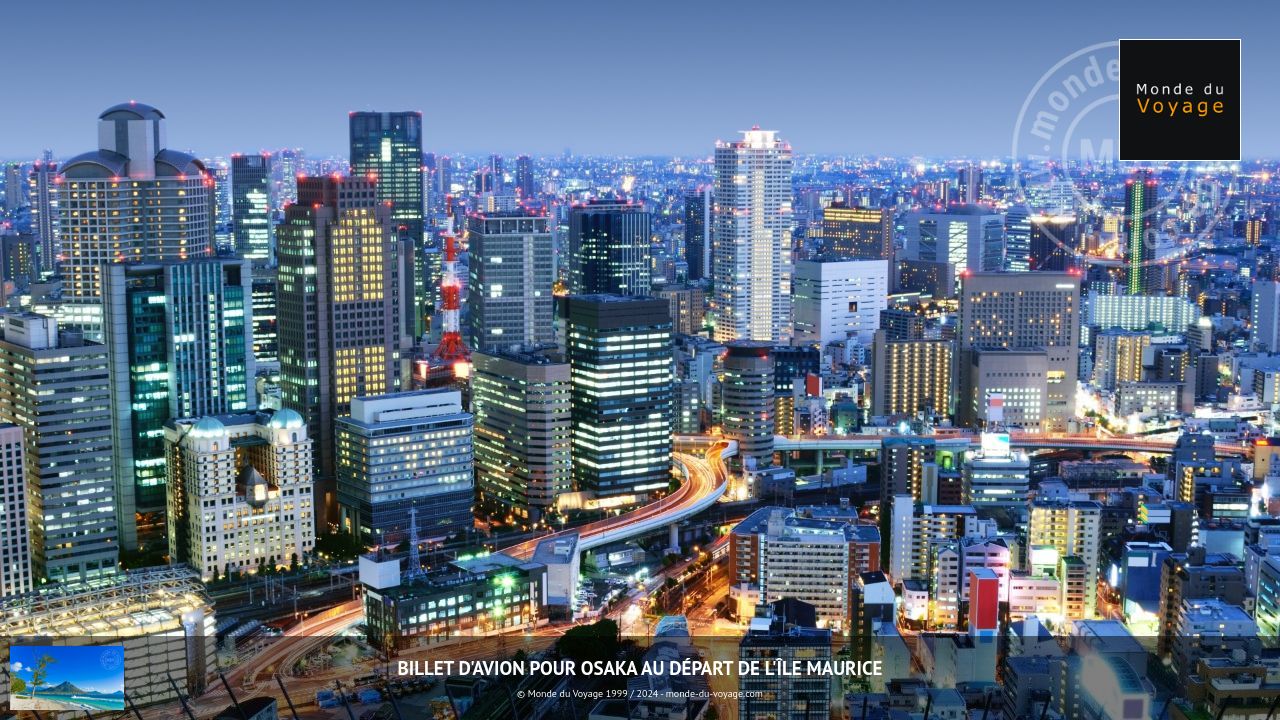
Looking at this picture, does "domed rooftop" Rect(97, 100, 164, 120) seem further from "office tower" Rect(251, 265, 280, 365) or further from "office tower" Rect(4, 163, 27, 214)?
"office tower" Rect(4, 163, 27, 214)

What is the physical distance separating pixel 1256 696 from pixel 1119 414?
994 centimetres

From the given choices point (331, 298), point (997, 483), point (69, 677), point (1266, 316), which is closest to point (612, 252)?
point (1266, 316)

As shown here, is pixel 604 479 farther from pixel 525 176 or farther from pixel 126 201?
pixel 525 176

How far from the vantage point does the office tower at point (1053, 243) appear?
933 inches

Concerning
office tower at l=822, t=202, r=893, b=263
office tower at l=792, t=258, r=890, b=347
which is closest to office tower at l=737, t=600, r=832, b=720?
office tower at l=792, t=258, r=890, b=347

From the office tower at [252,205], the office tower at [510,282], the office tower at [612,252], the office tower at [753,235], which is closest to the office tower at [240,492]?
the office tower at [510,282]

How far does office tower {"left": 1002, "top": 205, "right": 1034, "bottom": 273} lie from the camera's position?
25.8m

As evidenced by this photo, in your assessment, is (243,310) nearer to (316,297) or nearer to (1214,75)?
(316,297)

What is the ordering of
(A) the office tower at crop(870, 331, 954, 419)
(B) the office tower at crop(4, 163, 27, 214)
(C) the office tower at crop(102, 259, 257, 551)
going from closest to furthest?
(C) the office tower at crop(102, 259, 257, 551) → (A) the office tower at crop(870, 331, 954, 419) → (B) the office tower at crop(4, 163, 27, 214)

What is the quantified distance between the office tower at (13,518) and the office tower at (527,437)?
13.1 ft

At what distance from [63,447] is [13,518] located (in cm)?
86

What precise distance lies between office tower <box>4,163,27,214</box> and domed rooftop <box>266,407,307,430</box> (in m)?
16.1

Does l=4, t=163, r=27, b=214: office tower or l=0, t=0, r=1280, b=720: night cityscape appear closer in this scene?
l=0, t=0, r=1280, b=720: night cityscape

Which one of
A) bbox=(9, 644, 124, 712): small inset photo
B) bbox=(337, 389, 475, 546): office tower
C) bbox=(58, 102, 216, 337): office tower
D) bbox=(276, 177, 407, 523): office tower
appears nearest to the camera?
bbox=(9, 644, 124, 712): small inset photo
